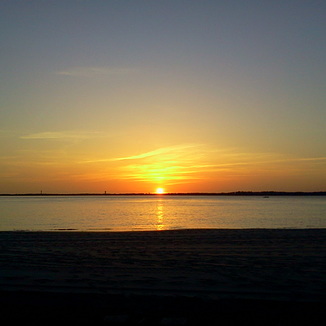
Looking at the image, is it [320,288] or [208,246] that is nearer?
[320,288]

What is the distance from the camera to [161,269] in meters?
10.0

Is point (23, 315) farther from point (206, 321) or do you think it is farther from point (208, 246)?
point (208, 246)

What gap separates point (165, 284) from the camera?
8.35 metres

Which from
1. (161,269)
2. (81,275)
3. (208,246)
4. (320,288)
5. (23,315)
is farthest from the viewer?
(208,246)

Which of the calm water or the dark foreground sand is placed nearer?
the dark foreground sand

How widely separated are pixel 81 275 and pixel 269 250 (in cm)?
661

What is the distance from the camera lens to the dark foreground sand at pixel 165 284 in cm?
618

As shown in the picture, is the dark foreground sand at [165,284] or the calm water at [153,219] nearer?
the dark foreground sand at [165,284]

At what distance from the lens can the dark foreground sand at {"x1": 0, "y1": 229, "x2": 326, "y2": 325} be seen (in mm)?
6184

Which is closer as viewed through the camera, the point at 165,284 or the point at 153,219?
the point at 165,284

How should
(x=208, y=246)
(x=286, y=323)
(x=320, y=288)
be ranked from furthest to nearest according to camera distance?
(x=208, y=246)
(x=320, y=288)
(x=286, y=323)

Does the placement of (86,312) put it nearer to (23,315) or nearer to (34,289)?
(23,315)

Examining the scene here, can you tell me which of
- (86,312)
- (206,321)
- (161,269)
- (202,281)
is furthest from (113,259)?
(206,321)

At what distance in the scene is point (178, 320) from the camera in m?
5.91
